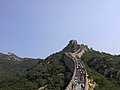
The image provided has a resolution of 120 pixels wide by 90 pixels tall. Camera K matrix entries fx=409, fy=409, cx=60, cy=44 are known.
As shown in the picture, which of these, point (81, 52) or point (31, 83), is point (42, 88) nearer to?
point (31, 83)

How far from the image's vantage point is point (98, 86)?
49250 mm

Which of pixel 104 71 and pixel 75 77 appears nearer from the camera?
pixel 75 77

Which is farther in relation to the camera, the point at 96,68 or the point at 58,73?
the point at 96,68

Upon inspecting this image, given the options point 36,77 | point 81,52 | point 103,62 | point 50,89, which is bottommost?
point 50,89

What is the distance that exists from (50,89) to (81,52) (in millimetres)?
33137

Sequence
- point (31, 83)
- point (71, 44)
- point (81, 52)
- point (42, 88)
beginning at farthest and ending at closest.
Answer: point (71, 44) → point (81, 52) → point (31, 83) → point (42, 88)

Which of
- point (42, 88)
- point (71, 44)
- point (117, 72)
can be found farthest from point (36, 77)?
point (71, 44)

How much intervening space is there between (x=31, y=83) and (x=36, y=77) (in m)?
4.27

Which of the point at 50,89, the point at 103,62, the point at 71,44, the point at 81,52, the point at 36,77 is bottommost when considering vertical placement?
the point at 50,89

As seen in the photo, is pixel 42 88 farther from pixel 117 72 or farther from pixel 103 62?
pixel 103 62

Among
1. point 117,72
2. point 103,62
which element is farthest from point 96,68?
→ point 117,72

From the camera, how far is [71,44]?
10225cm

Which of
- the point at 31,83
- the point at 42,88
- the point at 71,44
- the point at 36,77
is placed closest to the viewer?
the point at 42,88

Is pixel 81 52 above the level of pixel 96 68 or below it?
above
